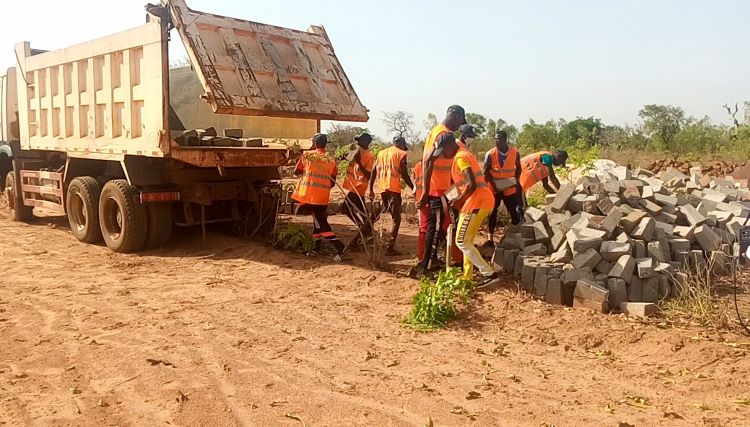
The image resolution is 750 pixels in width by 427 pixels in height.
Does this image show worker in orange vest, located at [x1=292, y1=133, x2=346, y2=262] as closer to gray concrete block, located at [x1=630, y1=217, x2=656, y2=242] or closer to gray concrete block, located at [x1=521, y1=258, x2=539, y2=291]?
gray concrete block, located at [x1=521, y1=258, x2=539, y2=291]

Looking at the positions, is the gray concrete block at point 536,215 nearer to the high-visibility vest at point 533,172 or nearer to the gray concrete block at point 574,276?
the gray concrete block at point 574,276

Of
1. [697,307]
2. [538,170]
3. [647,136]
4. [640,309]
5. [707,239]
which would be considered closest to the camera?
[697,307]

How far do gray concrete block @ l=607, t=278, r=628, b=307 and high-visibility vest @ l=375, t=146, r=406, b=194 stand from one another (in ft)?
9.53

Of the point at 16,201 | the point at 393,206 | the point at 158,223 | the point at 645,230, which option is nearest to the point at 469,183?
the point at 645,230

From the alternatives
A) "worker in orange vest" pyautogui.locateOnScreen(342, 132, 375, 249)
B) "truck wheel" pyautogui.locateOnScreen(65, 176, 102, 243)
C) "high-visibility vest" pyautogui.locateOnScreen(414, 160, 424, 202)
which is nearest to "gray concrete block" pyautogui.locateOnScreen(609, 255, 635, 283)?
"high-visibility vest" pyautogui.locateOnScreen(414, 160, 424, 202)

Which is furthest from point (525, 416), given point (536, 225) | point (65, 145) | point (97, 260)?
point (65, 145)

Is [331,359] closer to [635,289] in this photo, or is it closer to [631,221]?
[635,289]

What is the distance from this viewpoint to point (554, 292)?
546 cm

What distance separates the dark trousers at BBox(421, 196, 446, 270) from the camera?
6270 millimetres

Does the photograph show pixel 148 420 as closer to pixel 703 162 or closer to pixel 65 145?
pixel 65 145

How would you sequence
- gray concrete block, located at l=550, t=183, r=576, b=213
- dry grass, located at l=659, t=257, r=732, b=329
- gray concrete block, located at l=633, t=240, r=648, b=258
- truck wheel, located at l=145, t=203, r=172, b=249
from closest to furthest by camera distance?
dry grass, located at l=659, t=257, r=732, b=329, gray concrete block, located at l=633, t=240, r=648, b=258, gray concrete block, located at l=550, t=183, r=576, b=213, truck wheel, located at l=145, t=203, r=172, b=249

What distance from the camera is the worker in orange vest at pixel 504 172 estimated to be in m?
7.50

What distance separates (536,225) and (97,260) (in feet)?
16.5

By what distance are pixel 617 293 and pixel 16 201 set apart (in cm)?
940
